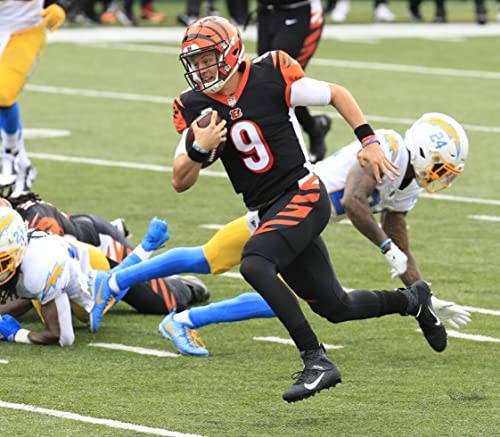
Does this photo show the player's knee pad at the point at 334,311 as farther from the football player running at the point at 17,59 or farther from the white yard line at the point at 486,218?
the football player running at the point at 17,59

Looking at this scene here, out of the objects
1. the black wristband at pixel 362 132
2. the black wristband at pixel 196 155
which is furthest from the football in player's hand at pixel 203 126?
the black wristband at pixel 362 132

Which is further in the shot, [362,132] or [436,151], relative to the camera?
[436,151]

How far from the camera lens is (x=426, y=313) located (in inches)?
251

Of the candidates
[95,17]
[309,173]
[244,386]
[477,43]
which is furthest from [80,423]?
[95,17]

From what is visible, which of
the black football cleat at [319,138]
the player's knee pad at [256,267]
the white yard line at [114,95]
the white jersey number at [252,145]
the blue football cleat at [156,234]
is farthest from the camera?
the white yard line at [114,95]

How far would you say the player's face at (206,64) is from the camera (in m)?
5.89

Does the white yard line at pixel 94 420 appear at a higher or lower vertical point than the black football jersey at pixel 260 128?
lower

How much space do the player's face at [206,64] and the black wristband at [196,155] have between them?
0.98 ft

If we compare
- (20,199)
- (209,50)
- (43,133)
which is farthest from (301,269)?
(43,133)

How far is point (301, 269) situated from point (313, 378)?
1.81ft

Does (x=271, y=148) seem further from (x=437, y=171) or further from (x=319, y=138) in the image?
(x=319, y=138)

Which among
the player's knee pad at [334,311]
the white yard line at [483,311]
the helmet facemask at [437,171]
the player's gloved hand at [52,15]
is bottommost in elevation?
the white yard line at [483,311]

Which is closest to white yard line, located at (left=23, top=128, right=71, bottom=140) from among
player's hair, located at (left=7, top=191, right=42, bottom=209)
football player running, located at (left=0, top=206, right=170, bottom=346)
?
player's hair, located at (left=7, top=191, right=42, bottom=209)

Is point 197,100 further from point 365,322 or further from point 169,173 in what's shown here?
point 169,173
